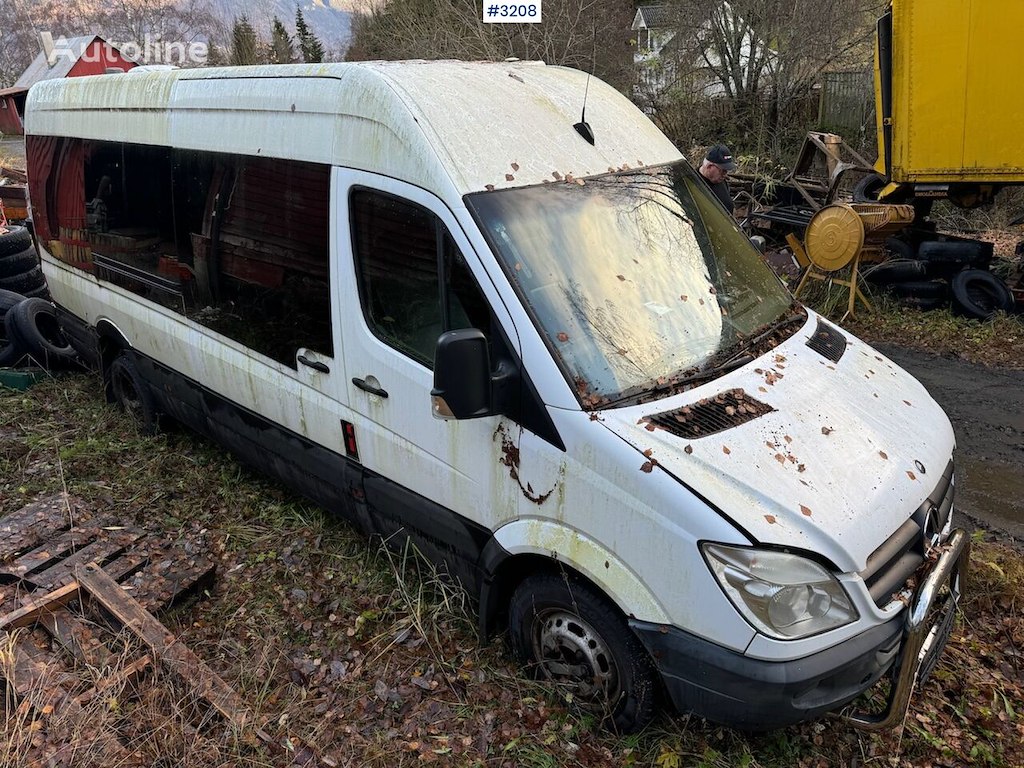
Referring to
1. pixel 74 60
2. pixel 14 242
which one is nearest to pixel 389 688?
pixel 14 242

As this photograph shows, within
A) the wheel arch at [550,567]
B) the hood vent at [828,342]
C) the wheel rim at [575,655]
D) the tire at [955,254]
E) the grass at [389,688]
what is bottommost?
the grass at [389,688]

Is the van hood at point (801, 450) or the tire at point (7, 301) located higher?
the tire at point (7, 301)

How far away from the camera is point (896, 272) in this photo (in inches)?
326

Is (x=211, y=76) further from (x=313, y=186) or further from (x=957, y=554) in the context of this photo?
(x=957, y=554)

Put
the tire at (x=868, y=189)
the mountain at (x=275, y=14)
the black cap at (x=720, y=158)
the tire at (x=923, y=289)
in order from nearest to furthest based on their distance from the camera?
the black cap at (x=720, y=158) → the tire at (x=923, y=289) → the tire at (x=868, y=189) → the mountain at (x=275, y=14)

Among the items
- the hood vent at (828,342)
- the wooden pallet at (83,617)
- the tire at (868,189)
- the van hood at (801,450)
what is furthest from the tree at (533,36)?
the van hood at (801,450)

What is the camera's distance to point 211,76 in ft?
13.7

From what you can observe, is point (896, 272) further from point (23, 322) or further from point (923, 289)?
point (23, 322)

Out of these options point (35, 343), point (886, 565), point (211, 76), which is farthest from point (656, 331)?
point (35, 343)

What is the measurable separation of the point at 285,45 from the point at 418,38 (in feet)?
66.4

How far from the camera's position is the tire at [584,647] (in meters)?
2.72

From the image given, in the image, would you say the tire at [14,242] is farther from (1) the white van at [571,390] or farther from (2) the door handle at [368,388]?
(2) the door handle at [368,388]

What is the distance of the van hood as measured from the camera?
238cm

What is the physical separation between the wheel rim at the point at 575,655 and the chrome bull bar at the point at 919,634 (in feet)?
2.92
